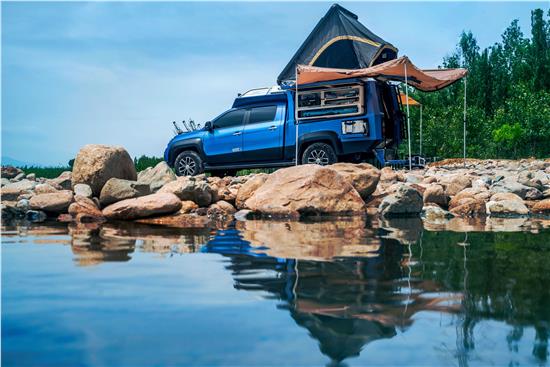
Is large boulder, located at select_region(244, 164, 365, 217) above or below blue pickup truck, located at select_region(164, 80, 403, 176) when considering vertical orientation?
below

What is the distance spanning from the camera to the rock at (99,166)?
936 cm

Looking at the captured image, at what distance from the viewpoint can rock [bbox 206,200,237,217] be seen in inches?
339

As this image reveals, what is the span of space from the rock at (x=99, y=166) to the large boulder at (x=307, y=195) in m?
2.60

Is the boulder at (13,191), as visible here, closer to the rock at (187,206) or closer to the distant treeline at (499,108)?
the rock at (187,206)

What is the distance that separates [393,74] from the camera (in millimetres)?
13047

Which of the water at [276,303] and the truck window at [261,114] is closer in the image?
the water at [276,303]

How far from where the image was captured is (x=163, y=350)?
6.70ft

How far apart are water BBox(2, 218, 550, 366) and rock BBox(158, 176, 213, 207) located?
3564 mm

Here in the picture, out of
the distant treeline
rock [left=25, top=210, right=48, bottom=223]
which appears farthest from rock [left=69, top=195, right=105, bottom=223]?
the distant treeline

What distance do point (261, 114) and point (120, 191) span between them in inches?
214

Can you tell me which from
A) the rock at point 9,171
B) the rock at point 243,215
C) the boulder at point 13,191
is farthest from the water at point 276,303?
the rock at point 9,171

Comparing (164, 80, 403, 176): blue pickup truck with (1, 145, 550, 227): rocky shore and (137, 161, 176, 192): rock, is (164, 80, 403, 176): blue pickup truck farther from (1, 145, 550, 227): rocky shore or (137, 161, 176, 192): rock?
(1, 145, 550, 227): rocky shore

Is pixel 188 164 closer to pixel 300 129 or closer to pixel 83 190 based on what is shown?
pixel 300 129

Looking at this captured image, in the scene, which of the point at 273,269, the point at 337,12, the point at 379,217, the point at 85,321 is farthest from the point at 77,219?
the point at 337,12
